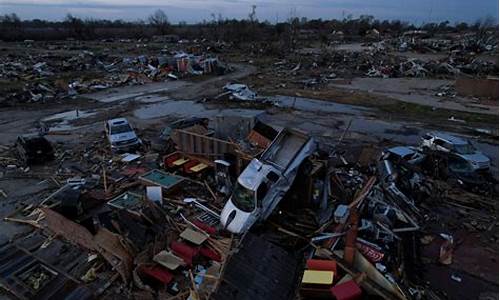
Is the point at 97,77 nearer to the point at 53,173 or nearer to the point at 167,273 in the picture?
the point at 53,173

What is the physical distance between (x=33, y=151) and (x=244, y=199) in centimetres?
1089

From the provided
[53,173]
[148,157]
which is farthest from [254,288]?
[53,173]

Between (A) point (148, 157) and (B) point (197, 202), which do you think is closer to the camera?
(B) point (197, 202)

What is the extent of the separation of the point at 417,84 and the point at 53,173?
1225 inches

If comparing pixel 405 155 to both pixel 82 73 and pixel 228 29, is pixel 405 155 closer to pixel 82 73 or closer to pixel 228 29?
pixel 82 73

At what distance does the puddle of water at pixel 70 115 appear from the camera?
24250 mm

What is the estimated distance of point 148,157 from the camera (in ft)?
55.1

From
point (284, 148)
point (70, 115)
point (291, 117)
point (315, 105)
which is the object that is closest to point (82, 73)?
point (70, 115)

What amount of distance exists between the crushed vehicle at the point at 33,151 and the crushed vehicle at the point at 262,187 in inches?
398

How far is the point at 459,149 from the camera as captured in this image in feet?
49.1

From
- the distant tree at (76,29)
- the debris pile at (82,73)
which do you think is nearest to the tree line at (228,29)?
the distant tree at (76,29)

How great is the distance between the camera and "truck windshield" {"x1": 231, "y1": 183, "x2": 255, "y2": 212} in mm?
10359

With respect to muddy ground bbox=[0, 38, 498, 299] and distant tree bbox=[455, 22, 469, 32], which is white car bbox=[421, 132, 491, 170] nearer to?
muddy ground bbox=[0, 38, 498, 299]

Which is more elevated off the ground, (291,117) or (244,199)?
(244,199)
